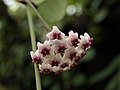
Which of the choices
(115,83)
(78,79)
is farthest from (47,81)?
(115,83)

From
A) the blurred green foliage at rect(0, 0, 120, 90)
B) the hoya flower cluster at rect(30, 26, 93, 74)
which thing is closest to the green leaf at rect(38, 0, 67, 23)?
the hoya flower cluster at rect(30, 26, 93, 74)

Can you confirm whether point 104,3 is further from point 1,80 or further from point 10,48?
point 1,80

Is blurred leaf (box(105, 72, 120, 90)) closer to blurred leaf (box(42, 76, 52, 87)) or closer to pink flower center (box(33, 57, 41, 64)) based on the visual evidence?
blurred leaf (box(42, 76, 52, 87))

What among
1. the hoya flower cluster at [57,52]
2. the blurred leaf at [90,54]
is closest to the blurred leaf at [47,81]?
the blurred leaf at [90,54]

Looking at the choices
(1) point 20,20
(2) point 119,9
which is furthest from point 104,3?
(1) point 20,20

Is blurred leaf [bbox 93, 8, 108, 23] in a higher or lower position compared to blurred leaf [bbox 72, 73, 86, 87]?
higher

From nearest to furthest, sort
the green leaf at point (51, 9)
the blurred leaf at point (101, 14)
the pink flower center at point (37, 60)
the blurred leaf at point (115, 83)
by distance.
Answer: the pink flower center at point (37, 60) → the green leaf at point (51, 9) → the blurred leaf at point (115, 83) → the blurred leaf at point (101, 14)

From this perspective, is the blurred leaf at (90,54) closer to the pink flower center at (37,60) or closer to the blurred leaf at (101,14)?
the blurred leaf at (101,14)

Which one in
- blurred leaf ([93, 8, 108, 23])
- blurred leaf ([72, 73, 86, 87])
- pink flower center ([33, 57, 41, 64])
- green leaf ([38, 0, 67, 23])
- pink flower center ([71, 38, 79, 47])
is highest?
blurred leaf ([93, 8, 108, 23])
